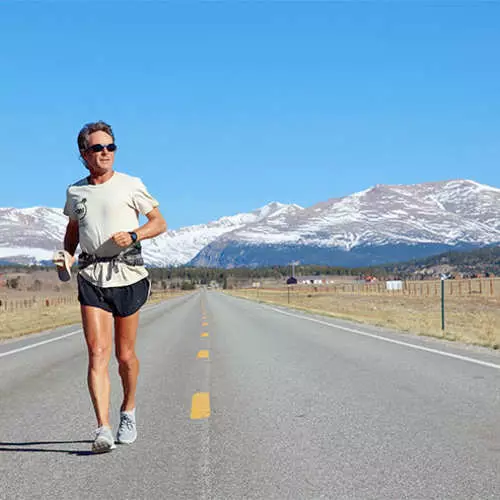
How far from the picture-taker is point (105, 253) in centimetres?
570

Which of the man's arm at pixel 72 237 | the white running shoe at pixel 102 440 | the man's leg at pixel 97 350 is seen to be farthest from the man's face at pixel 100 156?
the white running shoe at pixel 102 440

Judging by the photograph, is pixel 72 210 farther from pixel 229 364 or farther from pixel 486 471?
pixel 229 364

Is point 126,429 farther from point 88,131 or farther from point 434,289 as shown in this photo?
point 434,289

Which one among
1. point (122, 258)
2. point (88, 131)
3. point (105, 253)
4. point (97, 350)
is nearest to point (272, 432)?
point (97, 350)

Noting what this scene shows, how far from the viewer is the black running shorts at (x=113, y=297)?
225 inches

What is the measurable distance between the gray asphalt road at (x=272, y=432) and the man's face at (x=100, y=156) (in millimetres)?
2089

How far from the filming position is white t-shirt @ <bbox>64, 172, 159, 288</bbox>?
570 centimetres

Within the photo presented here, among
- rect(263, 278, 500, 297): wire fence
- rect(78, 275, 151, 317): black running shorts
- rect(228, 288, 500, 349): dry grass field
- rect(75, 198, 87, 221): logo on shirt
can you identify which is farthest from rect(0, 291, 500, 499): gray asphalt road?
rect(263, 278, 500, 297): wire fence

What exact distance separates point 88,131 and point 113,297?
122cm

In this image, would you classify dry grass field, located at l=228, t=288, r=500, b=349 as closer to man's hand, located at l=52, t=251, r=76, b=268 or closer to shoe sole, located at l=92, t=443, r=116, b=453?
shoe sole, located at l=92, t=443, r=116, b=453

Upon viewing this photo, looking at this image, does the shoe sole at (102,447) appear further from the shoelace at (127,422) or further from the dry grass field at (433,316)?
the dry grass field at (433,316)

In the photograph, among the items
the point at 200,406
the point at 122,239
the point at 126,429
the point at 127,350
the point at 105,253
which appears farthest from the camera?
the point at 200,406

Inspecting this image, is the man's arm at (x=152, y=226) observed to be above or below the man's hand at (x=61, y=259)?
above

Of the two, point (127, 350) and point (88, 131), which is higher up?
point (88, 131)
